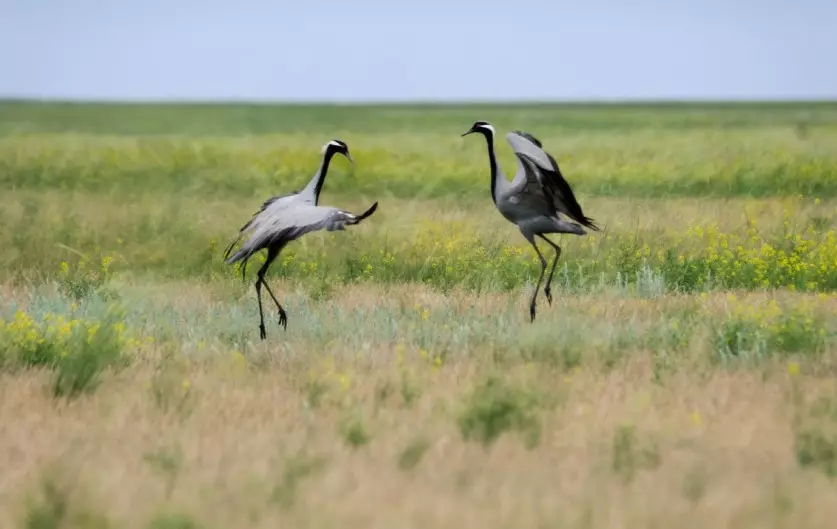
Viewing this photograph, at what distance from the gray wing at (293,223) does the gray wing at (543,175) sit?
1.50 meters

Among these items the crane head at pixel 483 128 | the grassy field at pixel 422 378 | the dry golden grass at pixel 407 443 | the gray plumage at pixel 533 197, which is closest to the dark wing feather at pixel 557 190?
the gray plumage at pixel 533 197

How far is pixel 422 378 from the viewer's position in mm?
8180

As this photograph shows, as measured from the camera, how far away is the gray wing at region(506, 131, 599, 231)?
9.77m

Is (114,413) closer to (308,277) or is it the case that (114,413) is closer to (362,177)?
(308,277)

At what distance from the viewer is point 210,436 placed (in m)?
6.77

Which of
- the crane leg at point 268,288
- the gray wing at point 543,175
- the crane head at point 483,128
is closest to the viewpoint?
the crane leg at point 268,288

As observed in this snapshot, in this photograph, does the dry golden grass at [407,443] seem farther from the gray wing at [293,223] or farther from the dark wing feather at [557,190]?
the dark wing feather at [557,190]

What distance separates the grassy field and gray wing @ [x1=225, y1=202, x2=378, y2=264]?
2.74 ft

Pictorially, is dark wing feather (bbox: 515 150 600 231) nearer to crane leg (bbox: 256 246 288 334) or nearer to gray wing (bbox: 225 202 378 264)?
gray wing (bbox: 225 202 378 264)

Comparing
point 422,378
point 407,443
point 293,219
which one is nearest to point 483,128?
point 293,219

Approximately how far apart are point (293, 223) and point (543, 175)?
7.40 feet

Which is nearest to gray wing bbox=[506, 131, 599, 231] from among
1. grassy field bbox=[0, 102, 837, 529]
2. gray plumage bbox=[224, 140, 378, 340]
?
grassy field bbox=[0, 102, 837, 529]

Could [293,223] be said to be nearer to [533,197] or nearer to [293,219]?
[293,219]

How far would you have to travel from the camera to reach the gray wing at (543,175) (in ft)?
32.0
